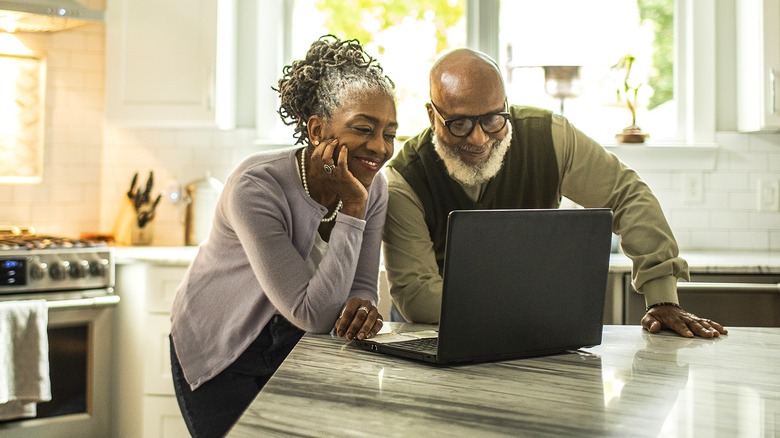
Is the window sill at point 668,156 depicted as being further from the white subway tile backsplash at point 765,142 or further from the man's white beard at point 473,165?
the man's white beard at point 473,165

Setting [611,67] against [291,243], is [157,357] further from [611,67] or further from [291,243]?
[611,67]

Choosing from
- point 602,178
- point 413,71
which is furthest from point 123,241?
point 602,178

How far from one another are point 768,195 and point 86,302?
2.80 m

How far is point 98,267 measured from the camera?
10.3 ft

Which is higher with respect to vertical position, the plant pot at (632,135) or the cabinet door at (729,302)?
the plant pot at (632,135)

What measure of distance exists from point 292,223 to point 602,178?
2.90 ft

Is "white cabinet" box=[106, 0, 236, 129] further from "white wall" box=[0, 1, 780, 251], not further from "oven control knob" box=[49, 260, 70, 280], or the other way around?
"oven control knob" box=[49, 260, 70, 280]

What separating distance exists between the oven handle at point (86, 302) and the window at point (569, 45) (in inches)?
43.1

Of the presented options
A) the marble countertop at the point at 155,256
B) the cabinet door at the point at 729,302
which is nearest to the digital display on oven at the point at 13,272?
the marble countertop at the point at 155,256

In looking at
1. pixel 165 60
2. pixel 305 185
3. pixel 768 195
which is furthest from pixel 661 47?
pixel 305 185

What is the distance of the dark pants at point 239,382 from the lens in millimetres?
1861

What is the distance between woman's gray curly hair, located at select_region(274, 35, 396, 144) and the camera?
1858 mm

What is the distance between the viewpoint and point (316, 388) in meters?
1.15

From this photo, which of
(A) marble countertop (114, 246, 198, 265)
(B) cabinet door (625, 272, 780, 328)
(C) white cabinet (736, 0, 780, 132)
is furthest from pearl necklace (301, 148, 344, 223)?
(C) white cabinet (736, 0, 780, 132)
